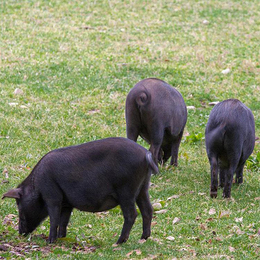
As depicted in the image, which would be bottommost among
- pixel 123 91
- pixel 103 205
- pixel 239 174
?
pixel 123 91

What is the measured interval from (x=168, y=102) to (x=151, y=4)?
12.8 metres

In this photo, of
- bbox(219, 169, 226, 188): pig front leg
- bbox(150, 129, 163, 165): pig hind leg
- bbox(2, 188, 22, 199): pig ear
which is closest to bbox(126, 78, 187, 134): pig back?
bbox(150, 129, 163, 165): pig hind leg

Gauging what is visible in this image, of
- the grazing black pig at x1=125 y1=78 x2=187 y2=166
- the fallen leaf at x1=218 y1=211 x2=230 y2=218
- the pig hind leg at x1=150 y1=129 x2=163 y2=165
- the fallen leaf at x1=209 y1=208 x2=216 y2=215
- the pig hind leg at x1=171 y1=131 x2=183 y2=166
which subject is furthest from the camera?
the pig hind leg at x1=171 y1=131 x2=183 y2=166

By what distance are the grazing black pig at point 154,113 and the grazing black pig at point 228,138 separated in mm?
909

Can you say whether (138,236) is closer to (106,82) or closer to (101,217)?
(101,217)

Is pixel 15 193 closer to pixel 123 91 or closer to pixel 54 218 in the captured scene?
pixel 54 218

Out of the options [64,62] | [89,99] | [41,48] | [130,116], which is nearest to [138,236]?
[130,116]

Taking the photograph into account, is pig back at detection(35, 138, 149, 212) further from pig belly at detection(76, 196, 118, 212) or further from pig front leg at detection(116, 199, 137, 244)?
pig front leg at detection(116, 199, 137, 244)

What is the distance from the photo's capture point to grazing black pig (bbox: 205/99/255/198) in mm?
8492

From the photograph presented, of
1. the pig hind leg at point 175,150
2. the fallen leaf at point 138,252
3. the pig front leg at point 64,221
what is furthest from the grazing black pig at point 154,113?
the fallen leaf at point 138,252

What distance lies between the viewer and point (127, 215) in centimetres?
663

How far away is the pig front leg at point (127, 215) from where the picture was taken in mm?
6586

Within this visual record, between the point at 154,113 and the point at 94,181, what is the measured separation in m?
3.00

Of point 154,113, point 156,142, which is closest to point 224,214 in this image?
point 156,142
